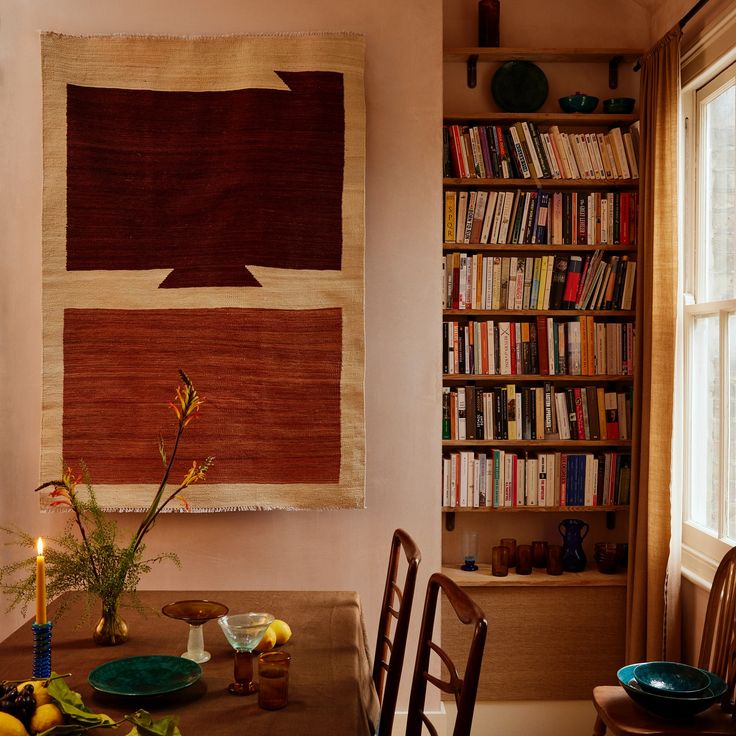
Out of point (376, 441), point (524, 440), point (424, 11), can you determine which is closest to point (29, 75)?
point (424, 11)

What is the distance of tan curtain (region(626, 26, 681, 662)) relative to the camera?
3.04m

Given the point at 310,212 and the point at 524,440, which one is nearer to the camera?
the point at 310,212

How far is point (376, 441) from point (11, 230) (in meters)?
1.46

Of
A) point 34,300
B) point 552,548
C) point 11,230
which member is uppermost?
point 11,230

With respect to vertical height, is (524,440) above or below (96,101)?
below

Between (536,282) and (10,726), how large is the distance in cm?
276

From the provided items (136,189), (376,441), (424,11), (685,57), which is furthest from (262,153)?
(685,57)

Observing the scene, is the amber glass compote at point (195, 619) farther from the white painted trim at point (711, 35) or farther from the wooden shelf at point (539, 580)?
the white painted trim at point (711, 35)

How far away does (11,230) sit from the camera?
120 inches

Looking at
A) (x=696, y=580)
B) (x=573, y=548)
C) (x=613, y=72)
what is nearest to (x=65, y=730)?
(x=696, y=580)

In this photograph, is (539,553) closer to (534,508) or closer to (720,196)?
(534,508)

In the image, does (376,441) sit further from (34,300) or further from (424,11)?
(424,11)

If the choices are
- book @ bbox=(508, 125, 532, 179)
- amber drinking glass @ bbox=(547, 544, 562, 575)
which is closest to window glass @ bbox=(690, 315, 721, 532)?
amber drinking glass @ bbox=(547, 544, 562, 575)

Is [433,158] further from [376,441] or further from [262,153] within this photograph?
[376,441]
